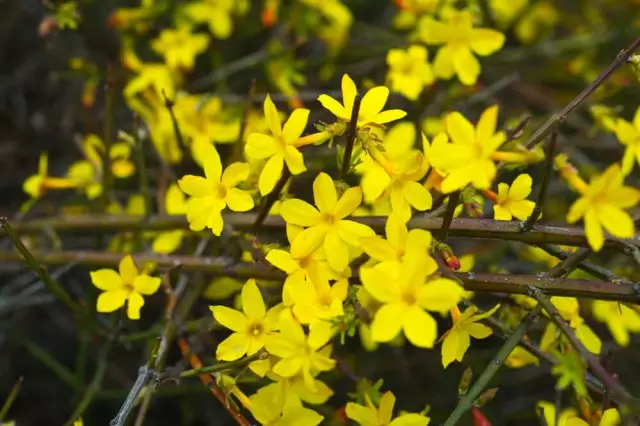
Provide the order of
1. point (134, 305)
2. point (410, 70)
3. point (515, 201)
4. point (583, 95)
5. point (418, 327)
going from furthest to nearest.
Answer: point (410, 70)
point (134, 305)
point (515, 201)
point (583, 95)
point (418, 327)

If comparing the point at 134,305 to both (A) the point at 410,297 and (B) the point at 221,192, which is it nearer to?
(B) the point at 221,192

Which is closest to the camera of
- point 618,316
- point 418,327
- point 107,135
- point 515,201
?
point 418,327

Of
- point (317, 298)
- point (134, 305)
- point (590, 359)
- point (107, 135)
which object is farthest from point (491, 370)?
point (107, 135)

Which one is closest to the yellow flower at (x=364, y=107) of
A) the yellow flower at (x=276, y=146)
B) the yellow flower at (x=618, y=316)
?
the yellow flower at (x=276, y=146)

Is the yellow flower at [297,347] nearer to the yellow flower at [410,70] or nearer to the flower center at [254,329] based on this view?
the flower center at [254,329]

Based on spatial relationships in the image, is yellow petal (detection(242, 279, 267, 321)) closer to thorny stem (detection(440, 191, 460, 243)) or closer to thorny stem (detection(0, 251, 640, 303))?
thorny stem (detection(0, 251, 640, 303))

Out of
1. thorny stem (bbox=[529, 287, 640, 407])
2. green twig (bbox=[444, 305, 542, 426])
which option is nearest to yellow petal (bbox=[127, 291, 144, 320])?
green twig (bbox=[444, 305, 542, 426])
